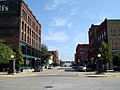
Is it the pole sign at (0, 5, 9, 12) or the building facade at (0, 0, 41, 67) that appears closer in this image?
the building facade at (0, 0, 41, 67)

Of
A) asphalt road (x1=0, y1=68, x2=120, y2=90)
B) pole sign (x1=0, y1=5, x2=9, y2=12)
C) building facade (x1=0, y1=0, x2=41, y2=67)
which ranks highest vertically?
pole sign (x1=0, y1=5, x2=9, y2=12)

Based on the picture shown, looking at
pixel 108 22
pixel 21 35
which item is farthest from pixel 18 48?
pixel 108 22

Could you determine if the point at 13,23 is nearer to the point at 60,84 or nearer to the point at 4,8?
the point at 4,8

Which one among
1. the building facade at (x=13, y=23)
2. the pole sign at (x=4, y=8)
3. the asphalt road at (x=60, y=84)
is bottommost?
the asphalt road at (x=60, y=84)

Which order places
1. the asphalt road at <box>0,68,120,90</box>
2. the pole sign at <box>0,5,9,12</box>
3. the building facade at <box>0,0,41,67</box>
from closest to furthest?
the asphalt road at <box>0,68,120,90</box>
the building facade at <box>0,0,41,67</box>
the pole sign at <box>0,5,9,12</box>

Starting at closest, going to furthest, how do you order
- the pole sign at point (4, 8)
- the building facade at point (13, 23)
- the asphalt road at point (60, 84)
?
the asphalt road at point (60, 84) < the building facade at point (13, 23) < the pole sign at point (4, 8)

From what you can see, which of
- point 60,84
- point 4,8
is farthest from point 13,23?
point 60,84

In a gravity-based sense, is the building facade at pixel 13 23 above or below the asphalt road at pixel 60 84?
above

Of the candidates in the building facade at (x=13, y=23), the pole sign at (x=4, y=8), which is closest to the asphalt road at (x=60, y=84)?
the building facade at (x=13, y=23)

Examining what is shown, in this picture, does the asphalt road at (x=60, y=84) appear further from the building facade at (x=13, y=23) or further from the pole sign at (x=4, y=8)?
the pole sign at (x=4, y=8)

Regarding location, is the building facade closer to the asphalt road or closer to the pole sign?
the pole sign

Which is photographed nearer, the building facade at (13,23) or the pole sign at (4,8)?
the building facade at (13,23)

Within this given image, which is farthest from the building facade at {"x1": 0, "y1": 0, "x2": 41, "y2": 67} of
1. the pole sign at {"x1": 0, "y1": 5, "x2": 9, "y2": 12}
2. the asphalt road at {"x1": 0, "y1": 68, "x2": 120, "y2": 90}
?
the asphalt road at {"x1": 0, "y1": 68, "x2": 120, "y2": 90}

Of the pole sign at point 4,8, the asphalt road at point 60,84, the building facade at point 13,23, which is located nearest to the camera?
the asphalt road at point 60,84
